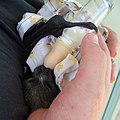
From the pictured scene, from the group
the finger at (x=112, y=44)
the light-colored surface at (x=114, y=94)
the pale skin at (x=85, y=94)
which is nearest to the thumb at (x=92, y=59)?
the pale skin at (x=85, y=94)

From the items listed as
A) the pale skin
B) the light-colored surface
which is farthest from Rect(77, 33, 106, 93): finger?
the light-colored surface

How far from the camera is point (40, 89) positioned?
1.74 ft

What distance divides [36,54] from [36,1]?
28 centimetres

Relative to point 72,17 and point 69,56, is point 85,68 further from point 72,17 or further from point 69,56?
point 72,17

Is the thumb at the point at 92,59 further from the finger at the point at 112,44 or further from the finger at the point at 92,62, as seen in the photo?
the finger at the point at 112,44

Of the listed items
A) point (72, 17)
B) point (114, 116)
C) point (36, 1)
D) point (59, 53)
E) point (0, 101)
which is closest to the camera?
point (0, 101)

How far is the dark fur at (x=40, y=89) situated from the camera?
52 centimetres

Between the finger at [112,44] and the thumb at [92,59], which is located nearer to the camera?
the thumb at [92,59]

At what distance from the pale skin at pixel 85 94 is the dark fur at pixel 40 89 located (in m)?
0.03

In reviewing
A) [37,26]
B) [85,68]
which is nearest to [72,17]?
[37,26]

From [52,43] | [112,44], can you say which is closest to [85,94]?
[52,43]

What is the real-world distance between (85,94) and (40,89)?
0.38ft

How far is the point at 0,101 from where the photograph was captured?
44 centimetres

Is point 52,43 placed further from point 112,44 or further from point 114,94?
point 114,94
